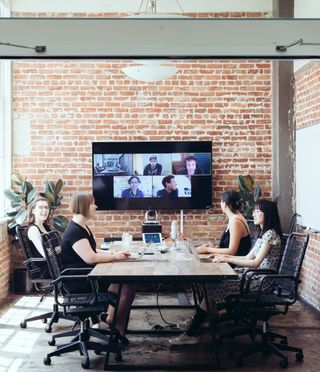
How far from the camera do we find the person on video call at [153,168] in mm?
7383

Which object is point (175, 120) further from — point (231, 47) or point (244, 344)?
point (231, 47)

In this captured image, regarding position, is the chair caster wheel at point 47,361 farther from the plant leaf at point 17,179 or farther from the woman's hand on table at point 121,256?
the plant leaf at point 17,179

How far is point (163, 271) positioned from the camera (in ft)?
13.6

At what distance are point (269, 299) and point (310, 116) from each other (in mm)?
2742

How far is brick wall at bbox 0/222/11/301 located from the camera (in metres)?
7.00

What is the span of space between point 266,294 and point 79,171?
359 centimetres

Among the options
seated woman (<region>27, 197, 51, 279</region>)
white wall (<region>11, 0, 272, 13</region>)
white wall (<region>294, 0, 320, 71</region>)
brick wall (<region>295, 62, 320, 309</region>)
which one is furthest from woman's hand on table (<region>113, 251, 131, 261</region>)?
white wall (<region>11, 0, 272, 13</region>)

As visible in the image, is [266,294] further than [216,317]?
No

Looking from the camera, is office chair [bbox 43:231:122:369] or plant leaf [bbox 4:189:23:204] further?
plant leaf [bbox 4:189:23:204]

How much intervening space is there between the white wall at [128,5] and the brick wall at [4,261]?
2839mm

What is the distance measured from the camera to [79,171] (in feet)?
24.8

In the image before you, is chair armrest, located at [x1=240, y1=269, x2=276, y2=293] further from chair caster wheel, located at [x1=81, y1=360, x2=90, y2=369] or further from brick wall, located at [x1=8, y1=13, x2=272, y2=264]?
brick wall, located at [x1=8, y1=13, x2=272, y2=264]

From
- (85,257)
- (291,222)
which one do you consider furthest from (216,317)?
(291,222)

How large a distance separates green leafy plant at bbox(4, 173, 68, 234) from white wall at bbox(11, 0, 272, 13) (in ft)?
7.23
